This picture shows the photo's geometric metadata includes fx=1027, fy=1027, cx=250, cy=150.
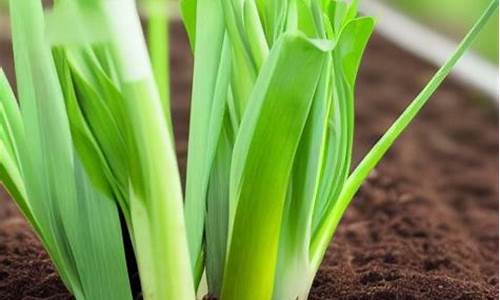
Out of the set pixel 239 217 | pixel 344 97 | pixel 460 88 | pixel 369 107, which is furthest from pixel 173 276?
pixel 460 88

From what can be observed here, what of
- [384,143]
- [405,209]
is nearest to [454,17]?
[405,209]

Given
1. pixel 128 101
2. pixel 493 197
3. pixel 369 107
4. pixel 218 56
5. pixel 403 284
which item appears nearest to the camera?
pixel 128 101

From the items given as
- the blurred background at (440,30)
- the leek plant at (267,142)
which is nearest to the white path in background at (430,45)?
the blurred background at (440,30)

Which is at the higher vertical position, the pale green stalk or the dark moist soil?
the pale green stalk

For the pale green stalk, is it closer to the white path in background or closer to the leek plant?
the leek plant

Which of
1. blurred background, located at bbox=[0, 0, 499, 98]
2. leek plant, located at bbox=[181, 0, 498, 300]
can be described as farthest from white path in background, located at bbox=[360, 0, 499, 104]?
leek plant, located at bbox=[181, 0, 498, 300]

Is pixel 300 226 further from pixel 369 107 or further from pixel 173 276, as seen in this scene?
pixel 369 107
